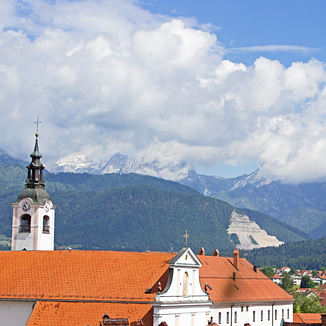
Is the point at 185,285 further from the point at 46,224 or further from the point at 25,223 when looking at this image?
the point at 25,223

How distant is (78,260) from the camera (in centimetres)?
7269

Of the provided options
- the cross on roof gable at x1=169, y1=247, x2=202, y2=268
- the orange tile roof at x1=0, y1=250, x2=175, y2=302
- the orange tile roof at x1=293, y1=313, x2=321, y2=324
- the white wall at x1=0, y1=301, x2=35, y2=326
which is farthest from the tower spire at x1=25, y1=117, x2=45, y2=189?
the orange tile roof at x1=293, y1=313, x2=321, y2=324

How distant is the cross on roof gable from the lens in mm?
67562

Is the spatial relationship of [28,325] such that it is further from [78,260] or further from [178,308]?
[178,308]

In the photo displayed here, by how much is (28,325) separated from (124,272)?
11347 millimetres

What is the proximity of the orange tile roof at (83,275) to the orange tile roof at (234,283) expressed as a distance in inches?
758

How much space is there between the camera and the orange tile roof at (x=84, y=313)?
6456cm

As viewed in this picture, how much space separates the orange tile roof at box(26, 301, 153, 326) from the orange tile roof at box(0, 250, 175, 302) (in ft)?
2.61

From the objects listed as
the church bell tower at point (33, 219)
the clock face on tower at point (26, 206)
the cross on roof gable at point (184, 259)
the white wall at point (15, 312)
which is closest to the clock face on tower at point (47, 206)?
the church bell tower at point (33, 219)

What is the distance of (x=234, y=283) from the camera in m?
98.6

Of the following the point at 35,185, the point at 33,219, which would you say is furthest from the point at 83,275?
the point at 35,185

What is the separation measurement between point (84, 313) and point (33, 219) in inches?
992

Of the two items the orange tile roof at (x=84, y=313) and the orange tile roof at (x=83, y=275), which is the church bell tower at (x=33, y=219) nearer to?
the orange tile roof at (x=83, y=275)

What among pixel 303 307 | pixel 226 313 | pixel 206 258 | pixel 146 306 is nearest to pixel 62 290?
pixel 146 306
